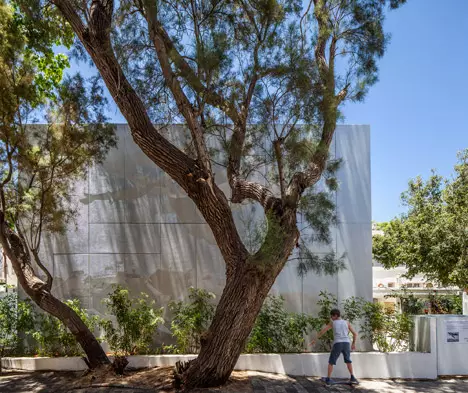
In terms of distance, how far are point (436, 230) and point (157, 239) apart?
856 centimetres

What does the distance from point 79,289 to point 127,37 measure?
5.72m

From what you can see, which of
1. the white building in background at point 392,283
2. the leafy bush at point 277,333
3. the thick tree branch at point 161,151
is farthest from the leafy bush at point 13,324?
the white building in background at point 392,283

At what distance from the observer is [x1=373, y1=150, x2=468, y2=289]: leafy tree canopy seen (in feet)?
45.3

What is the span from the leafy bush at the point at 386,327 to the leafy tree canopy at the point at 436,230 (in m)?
5.16

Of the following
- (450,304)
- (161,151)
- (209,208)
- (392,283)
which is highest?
(161,151)

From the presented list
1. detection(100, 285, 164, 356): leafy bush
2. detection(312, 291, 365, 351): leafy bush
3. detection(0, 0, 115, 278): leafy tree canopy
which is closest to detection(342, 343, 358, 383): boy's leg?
detection(312, 291, 365, 351): leafy bush

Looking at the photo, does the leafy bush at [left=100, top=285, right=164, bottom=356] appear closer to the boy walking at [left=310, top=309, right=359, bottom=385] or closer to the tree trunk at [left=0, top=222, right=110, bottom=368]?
the tree trunk at [left=0, top=222, right=110, bottom=368]

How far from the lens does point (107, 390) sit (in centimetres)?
727

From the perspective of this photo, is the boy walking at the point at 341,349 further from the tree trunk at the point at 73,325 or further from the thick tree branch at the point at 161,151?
the tree trunk at the point at 73,325

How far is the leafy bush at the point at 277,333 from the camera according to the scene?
9.12m

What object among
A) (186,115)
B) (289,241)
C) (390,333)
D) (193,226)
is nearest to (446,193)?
(390,333)

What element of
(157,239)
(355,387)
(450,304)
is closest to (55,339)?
(157,239)

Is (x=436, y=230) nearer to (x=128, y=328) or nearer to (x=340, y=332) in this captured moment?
(x=340, y=332)

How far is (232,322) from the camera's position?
23.3ft
